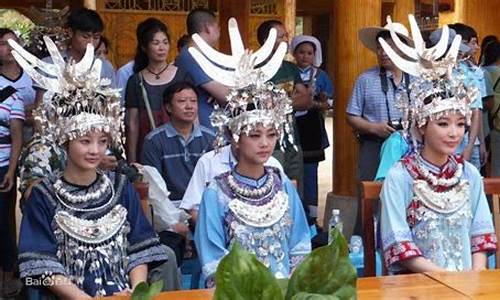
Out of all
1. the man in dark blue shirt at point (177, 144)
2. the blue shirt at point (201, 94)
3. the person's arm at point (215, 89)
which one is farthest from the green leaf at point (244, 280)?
the blue shirt at point (201, 94)

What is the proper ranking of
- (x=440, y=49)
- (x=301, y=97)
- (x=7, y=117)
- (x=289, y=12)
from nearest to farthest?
(x=440, y=49)
(x=7, y=117)
(x=301, y=97)
(x=289, y=12)

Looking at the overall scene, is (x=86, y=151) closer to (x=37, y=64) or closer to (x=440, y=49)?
(x=37, y=64)

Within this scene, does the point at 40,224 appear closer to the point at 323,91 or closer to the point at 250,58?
the point at 250,58

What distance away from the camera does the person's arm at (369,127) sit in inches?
164

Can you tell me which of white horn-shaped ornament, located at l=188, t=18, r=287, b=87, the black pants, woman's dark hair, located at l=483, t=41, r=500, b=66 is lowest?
the black pants

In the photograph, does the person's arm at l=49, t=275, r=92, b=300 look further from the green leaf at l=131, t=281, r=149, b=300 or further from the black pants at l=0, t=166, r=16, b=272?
the black pants at l=0, t=166, r=16, b=272

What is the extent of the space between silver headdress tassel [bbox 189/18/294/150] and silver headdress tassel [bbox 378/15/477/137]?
1.44 feet


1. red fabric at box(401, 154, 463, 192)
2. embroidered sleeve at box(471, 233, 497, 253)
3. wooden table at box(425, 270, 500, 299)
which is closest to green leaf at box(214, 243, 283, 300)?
wooden table at box(425, 270, 500, 299)

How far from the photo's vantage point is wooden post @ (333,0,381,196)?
4.84 m

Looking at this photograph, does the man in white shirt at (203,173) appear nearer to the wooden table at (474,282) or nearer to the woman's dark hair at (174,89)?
the woman's dark hair at (174,89)

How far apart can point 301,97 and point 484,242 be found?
6.90 feet

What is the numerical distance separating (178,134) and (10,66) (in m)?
1.06

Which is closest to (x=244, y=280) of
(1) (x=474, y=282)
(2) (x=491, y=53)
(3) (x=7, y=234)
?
(1) (x=474, y=282)

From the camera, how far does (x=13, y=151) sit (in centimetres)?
391
